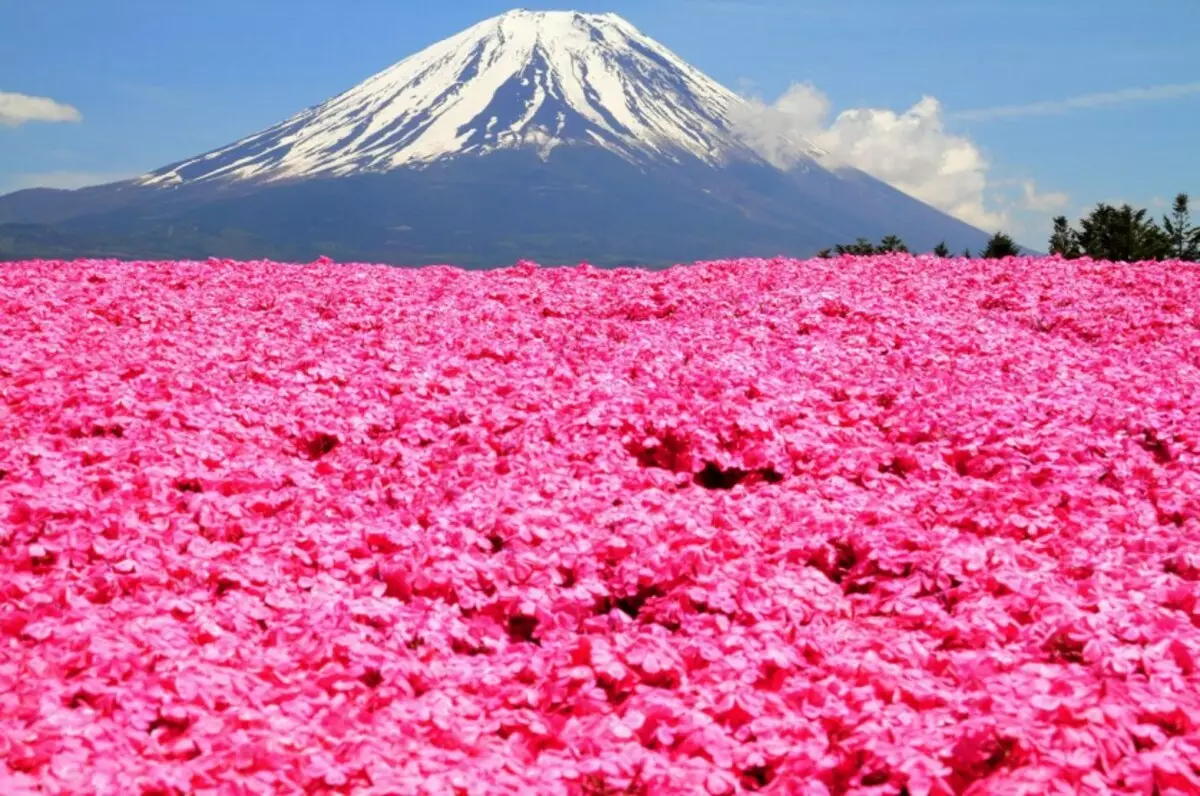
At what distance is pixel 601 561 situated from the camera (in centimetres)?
888

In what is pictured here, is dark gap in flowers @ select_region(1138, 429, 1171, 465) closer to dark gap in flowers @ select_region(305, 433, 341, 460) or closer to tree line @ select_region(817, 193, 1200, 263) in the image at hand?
dark gap in flowers @ select_region(305, 433, 341, 460)

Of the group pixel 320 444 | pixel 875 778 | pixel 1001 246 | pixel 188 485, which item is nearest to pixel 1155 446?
pixel 875 778

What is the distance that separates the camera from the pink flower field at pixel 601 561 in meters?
5.87

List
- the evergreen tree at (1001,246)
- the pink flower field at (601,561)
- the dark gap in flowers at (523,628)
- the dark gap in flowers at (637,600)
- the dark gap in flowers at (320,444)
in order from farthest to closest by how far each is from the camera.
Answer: the evergreen tree at (1001,246) → the dark gap in flowers at (320,444) → the dark gap in flowers at (637,600) → the dark gap in flowers at (523,628) → the pink flower field at (601,561)

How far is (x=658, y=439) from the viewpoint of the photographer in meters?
11.8

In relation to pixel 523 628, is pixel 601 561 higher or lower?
higher

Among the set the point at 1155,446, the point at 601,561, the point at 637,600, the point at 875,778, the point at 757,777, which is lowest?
the point at 757,777

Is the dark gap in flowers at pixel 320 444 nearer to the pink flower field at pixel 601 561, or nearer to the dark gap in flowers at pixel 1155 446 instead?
the pink flower field at pixel 601 561

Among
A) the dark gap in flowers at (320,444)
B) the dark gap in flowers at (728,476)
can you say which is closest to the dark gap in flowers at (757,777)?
the dark gap in flowers at (728,476)

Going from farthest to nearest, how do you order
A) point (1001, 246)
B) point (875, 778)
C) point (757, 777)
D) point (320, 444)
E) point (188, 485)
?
point (1001, 246) → point (320, 444) → point (188, 485) → point (757, 777) → point (875, 778)

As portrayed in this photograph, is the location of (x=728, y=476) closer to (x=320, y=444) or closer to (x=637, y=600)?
(x=637, y=600)

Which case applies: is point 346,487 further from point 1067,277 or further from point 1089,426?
point 1067,277

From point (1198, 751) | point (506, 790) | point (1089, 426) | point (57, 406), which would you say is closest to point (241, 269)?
point (57, 406)

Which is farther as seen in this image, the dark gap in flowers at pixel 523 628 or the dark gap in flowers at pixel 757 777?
the dark gap in flowers at pixel 523 628
